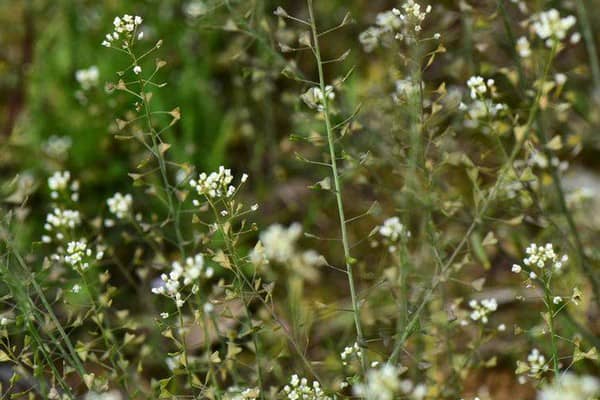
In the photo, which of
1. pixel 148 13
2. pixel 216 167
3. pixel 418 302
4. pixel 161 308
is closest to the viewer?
pixel 418 302

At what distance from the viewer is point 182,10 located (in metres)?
4.05

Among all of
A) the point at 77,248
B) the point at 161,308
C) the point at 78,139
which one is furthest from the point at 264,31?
the point at 78,139

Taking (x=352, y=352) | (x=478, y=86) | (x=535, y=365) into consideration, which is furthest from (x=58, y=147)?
(x=535, y=365)

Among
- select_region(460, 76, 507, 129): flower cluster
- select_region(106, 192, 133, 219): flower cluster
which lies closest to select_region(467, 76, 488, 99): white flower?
select_region(460, 76, 507, 129): flower cluster

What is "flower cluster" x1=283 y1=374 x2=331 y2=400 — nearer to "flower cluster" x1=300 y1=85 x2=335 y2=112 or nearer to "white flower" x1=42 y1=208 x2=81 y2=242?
"flower cluster" x1=300 y1=85 x2=335 y2=112

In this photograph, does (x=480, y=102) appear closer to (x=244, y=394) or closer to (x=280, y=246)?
(x=280, y=246)

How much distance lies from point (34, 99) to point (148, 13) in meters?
0.68

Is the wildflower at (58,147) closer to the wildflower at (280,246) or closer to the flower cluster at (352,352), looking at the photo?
the wildflower at (280,246)

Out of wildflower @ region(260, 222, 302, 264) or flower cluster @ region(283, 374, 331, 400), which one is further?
wildflower @ region(260, 222, 302, 264)

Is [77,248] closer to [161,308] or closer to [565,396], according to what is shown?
Result: [565,396]

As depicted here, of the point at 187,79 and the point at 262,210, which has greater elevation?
the point at 187,79

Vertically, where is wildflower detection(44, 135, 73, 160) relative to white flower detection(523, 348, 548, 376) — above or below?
below

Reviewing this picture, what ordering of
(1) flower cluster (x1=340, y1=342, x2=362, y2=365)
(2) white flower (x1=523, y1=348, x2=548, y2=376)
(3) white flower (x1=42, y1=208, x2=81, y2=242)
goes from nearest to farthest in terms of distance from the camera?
(2) white flower (x1=523, y1=348, x2=548, y2=376), (1) flower cluster (x1=340, y1=342, x2=362, y2=365), (3) white flower (x1=42, y1=208, x2=81, y2=242)

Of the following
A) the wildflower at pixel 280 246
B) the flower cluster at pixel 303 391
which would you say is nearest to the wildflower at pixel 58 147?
the wildflower at pixel 280 246
